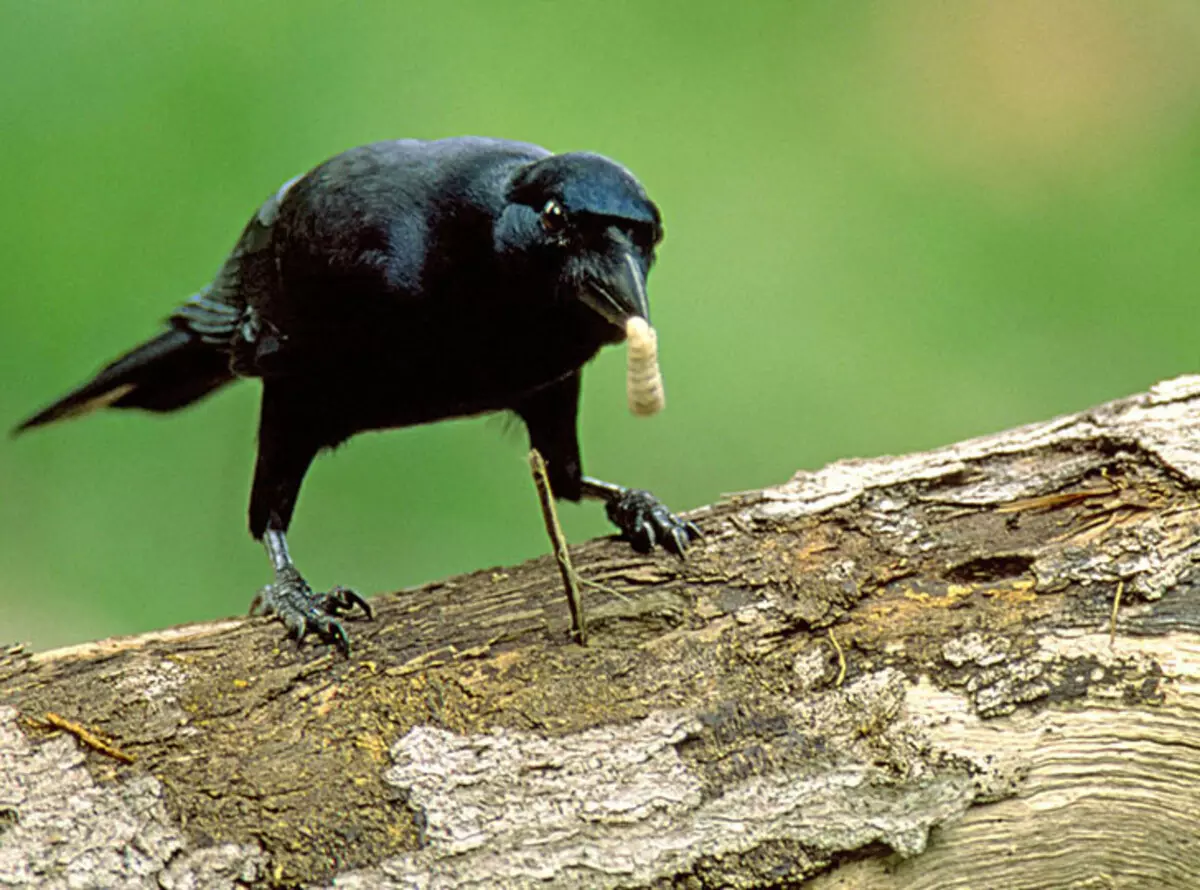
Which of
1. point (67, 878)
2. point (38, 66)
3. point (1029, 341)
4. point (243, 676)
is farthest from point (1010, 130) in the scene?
point (67, 878)

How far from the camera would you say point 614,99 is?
7203 mm

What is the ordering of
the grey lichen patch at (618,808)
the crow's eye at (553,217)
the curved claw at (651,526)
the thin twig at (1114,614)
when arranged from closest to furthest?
the grey lichen patch at (618,808), the thin twig at (1114,614), the crow's eye at (553,217), the curved claw at (651,526)

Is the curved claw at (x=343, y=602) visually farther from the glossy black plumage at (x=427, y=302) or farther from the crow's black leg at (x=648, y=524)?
the crow's black leg at (x=648, y=524)

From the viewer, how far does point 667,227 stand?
680 cm

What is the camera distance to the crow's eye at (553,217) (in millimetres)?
3574

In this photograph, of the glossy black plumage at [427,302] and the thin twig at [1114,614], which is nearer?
the thin twig at [1114,614]

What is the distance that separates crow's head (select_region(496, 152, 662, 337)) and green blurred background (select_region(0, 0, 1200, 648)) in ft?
7.63

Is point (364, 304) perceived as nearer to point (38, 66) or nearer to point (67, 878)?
point (67, 878)

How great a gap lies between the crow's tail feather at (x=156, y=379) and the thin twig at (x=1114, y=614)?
324 centimetres

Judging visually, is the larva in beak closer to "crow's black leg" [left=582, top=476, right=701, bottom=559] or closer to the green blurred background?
"crow's black leg" [left=582, top=476, right=701, bottom=559]

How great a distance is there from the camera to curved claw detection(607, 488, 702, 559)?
12.2ft

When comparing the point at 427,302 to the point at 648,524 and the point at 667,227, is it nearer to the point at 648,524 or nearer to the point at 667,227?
the point at 648,524

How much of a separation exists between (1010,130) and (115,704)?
6.04m

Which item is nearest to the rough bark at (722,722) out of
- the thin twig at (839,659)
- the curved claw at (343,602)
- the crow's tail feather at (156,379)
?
the thin twig at (839,659)
